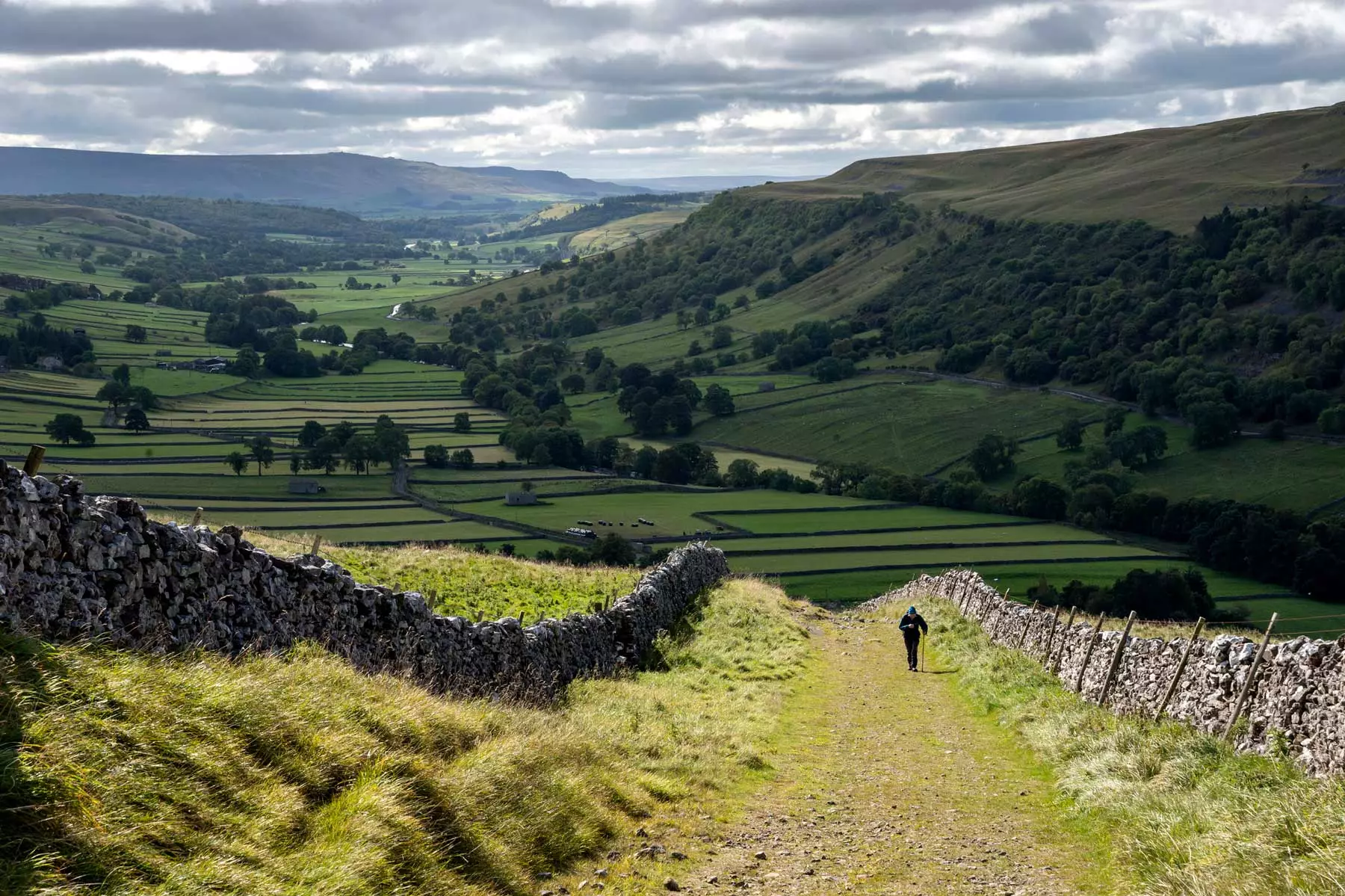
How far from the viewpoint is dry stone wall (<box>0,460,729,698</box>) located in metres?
9.89

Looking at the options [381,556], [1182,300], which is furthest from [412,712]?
[1182,300]

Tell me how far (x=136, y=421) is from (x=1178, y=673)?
110796mm

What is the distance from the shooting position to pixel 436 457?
112 m

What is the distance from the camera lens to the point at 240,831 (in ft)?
27.6

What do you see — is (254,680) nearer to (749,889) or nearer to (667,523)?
(749,889)

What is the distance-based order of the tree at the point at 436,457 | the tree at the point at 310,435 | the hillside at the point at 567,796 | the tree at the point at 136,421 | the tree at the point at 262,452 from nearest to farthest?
A: 1. the hillside at the point at 567,796
2. the tree at the point at 262,452
3. the tree at the point at 136,421
4. the tree at the point at 436,457
5. the tree at the point at 310,435

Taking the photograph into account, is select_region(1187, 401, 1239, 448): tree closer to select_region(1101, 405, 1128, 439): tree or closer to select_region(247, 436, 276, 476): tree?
select_region(1101, 405, 1128, 439): tree

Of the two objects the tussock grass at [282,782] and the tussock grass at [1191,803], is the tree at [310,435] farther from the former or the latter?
the tussock grass at [282,782]

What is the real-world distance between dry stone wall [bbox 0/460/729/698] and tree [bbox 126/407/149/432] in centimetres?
10222

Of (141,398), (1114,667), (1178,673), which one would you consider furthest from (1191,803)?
(141,398)

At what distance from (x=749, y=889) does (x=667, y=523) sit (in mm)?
77358

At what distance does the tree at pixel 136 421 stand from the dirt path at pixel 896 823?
102959 millimetres

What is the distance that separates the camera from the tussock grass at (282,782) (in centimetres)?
750

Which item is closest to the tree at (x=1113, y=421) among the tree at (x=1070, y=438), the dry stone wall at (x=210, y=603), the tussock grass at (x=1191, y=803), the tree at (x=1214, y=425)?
the tree at (x=1070, y=438)
